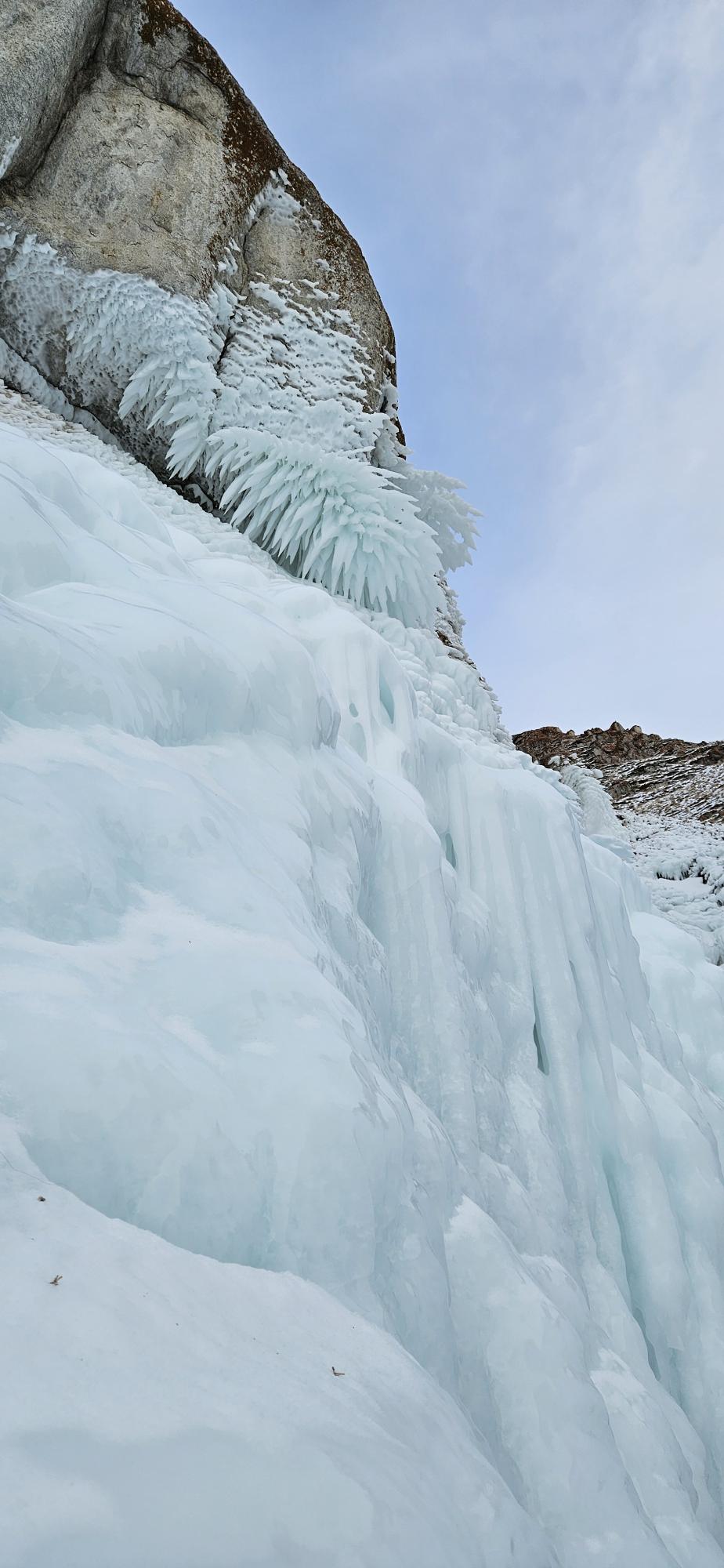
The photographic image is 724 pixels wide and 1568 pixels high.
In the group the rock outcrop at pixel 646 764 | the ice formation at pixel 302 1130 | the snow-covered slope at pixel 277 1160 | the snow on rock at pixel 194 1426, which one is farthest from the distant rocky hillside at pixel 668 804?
the snow on rock at pixel 194 1426

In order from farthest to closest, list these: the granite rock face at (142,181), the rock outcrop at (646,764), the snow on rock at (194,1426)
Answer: the rock outcrop at (646,764), the granite rock face at (142,181), the snow on rock at (194,1426)

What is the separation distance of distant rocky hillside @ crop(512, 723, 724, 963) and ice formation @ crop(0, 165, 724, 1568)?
15.6 ft

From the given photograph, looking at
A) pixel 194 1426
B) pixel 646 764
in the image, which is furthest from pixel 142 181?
pixel 646 764

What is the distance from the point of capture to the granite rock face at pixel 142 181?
257 inches

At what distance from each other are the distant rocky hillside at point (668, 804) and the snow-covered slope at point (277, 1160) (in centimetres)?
536

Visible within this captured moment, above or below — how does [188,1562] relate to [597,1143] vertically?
above

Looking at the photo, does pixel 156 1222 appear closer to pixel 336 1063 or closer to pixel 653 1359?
pixel 336 1063

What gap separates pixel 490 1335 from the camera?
74.7 inches

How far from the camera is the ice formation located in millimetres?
841

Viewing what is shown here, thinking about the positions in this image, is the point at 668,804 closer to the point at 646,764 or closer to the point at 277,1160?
the point at 646,764

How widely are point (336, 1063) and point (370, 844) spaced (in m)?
1.36

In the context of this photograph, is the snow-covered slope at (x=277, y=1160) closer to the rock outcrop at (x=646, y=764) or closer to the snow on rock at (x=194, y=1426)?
the snow on rock at (x=194, y=1426)

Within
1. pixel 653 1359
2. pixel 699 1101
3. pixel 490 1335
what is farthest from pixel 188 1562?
pixel 699 1101

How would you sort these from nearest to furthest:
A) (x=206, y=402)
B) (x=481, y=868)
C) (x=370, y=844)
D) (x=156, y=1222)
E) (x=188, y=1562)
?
(x=188, y=1562), (x=156, y=1222), (x=370, y=844), (x=481, y=868), (x=206, y=402)
